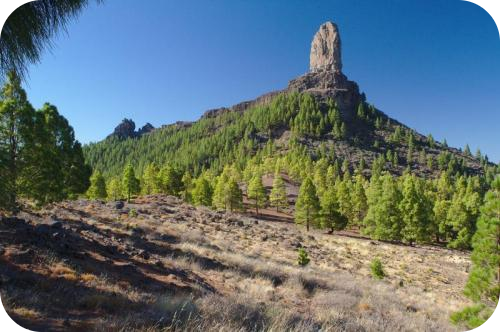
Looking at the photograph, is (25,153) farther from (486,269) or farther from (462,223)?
(462,223)

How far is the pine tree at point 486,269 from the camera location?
456 inches

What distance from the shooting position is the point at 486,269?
12438 mm

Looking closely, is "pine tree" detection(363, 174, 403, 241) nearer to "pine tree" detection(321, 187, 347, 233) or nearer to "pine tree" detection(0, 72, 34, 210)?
"pine tree" detection(321, 187, 347, 233)

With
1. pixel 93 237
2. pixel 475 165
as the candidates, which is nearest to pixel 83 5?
pixel 93 237

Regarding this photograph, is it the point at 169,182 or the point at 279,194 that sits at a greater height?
the point at 169,182

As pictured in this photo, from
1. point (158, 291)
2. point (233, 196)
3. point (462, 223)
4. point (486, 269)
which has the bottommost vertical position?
point (158, 291)

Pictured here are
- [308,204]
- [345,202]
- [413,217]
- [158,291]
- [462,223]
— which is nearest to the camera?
[158,291]

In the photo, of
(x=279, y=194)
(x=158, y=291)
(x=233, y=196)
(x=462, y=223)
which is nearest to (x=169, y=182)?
(x=233, y=196)

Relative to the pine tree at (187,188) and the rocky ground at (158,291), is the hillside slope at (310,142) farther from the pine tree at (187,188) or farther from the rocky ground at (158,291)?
the rocky ground at (158,291)

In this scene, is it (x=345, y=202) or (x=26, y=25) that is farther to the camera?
(x=345, y=202)

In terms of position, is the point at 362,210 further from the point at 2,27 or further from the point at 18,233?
the point at 2,27

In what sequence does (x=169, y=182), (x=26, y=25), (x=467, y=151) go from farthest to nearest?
(x=467, y=151)
(x=169, y=182)
(x=26, y=25)

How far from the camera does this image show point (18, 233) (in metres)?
10.2

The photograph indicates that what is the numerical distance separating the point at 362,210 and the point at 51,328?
57.9 m
